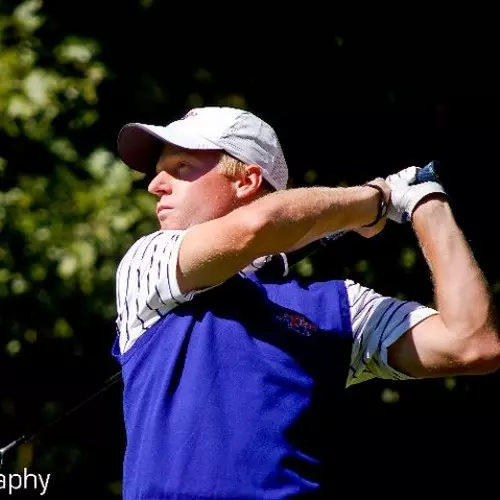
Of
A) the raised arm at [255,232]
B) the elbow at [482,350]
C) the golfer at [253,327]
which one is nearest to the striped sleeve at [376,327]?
the golfer at [253,327]

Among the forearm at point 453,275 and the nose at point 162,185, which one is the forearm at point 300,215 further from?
the nose at point 162,185

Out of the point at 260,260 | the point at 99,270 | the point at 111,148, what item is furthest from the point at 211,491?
the point at 111,148

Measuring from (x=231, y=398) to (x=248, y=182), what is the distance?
568mm

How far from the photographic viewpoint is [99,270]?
13.2 ft

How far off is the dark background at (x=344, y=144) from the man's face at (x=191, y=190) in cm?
124

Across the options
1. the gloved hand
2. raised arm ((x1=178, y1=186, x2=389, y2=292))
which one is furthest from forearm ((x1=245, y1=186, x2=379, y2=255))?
the gloved hand

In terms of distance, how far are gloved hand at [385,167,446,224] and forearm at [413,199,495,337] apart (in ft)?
0.06

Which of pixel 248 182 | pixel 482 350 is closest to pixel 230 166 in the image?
pixel 248 182

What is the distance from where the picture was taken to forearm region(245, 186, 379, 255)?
102 inches

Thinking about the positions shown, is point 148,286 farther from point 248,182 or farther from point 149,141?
point 149,141

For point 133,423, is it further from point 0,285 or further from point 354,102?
point 354,102

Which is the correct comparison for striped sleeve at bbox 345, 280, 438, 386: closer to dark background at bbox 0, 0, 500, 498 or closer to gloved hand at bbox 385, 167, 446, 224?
gloved hand at bbox 385, 167, 446, 224

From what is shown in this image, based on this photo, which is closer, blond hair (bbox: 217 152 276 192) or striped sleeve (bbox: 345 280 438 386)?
striped sleeve (bbox: 345 280 438 386)

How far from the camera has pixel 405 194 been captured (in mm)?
2855
